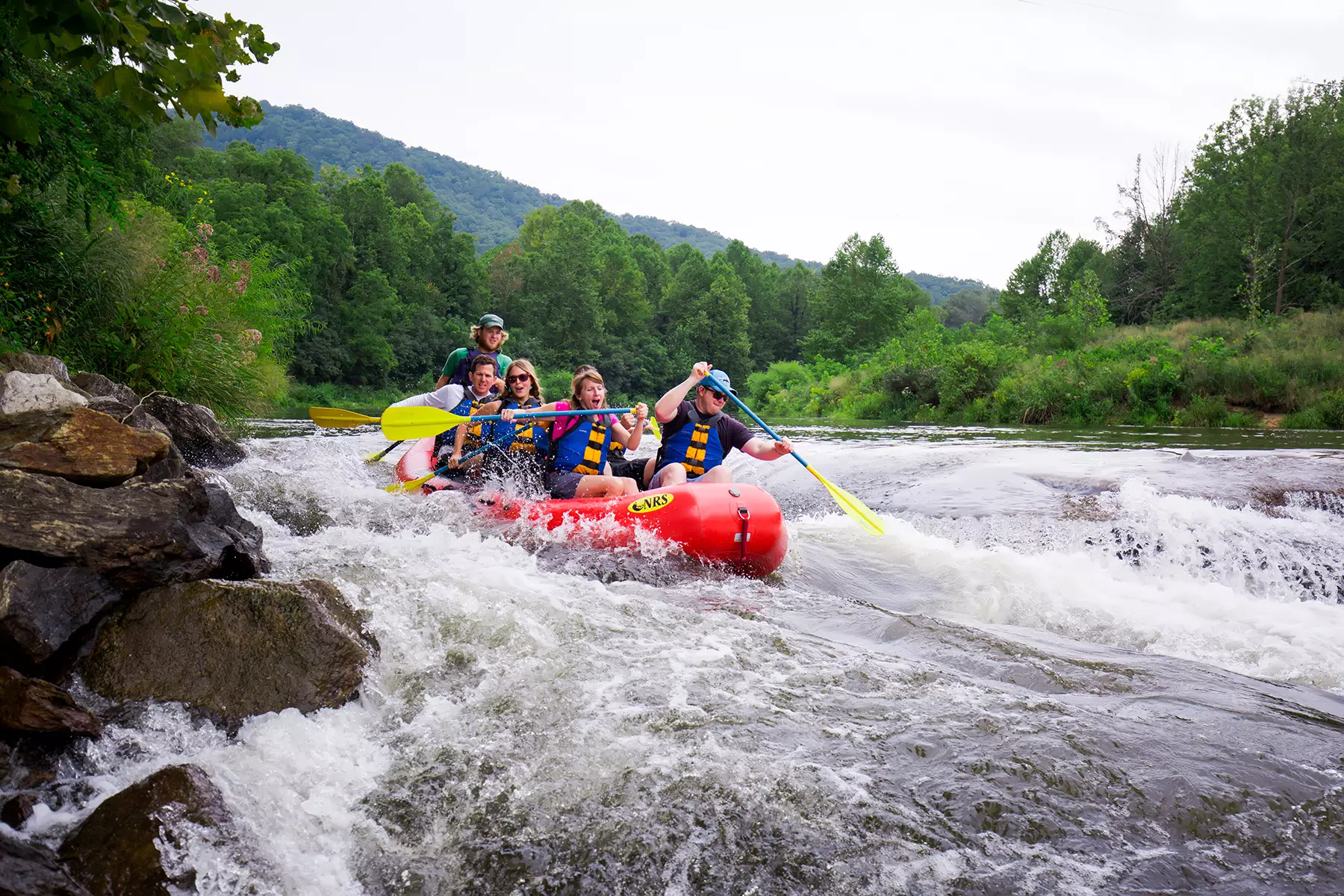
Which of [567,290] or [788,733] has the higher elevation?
[567,290]

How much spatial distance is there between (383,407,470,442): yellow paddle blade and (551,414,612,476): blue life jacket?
2.66 feet

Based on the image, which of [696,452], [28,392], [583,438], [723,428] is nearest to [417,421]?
[583,438]

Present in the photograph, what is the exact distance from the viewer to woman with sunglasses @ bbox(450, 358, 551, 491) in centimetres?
638

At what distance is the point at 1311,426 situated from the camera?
12.9m

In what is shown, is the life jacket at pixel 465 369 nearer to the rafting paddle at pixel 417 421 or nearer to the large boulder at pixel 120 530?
the rafting paddle at pixel 417 421

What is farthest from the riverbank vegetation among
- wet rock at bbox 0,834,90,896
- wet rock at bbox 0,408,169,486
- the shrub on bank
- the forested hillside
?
the forested hillside

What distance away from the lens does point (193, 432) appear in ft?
26.8

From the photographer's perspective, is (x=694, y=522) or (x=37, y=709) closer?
(x=37, y=709)

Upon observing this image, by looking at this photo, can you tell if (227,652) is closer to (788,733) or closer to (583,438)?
(788,733)

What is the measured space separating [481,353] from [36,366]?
3170 millimetres

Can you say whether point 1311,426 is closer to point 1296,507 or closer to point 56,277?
point 1296,507

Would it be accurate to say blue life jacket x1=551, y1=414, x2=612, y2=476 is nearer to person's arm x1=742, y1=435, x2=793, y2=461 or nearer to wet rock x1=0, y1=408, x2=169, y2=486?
person's arm x1=742, y1=435, x2=793, y2=461

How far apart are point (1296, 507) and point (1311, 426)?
323 inches

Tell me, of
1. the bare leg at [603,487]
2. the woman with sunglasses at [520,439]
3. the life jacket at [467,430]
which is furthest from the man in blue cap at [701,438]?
the life jacket at [467,430]
